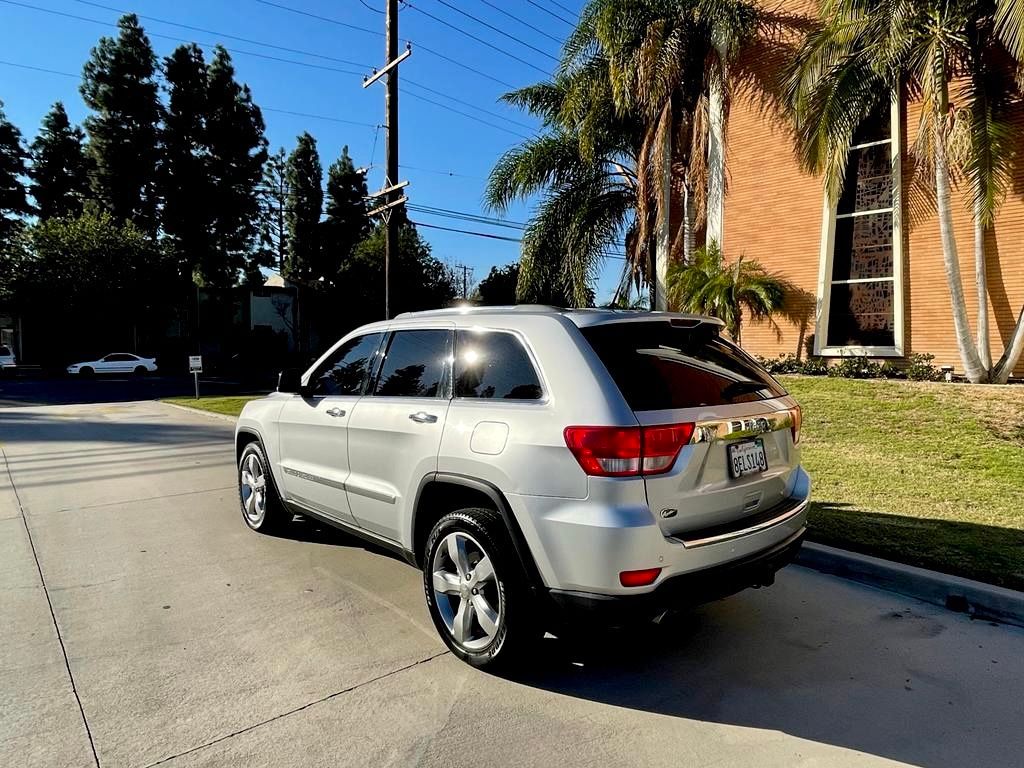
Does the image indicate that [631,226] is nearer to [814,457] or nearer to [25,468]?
[814,457]

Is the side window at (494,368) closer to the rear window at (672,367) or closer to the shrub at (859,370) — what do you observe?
the rear window at (672,367)

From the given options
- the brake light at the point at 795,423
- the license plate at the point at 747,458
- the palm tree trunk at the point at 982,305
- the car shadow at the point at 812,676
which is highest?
the palm tree trunk at the point at 982,305

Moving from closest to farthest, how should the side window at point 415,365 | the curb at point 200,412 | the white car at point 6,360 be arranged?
the side window at point 415,365, the curb at point 200,412, the white car at point 6,360

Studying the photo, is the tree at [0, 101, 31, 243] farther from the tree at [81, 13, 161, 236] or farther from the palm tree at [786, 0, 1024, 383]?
the palm tree at [786, 0, 1024, 383]

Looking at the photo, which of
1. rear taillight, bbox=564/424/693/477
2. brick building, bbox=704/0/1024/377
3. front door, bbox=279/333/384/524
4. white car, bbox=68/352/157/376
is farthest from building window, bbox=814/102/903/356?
white car, bbox=68/352/157/376

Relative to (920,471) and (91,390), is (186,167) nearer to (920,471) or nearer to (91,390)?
(91,390)

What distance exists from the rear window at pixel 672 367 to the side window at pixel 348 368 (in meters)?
1.81

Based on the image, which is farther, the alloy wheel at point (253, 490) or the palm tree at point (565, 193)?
the palm tree at point (565, 193)

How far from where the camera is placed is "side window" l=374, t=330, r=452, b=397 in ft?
12.3

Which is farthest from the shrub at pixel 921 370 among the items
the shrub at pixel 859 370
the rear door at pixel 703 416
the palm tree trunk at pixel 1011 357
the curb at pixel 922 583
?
the rear door at pixel 703 416

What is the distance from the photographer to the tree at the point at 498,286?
39.4m

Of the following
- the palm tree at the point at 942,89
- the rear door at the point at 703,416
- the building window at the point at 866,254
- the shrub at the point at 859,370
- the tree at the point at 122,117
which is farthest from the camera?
the tree at the point at 122,117

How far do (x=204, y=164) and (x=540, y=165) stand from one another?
34469 mm

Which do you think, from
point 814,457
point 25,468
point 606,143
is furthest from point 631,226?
point 25,468
